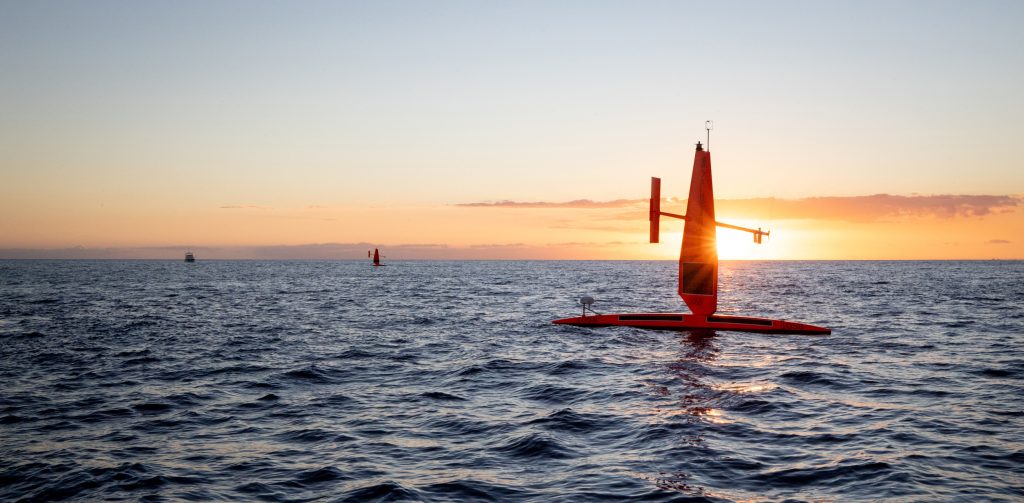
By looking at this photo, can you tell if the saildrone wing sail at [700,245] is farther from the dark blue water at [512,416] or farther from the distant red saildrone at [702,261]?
the dark blue water at [512,416]

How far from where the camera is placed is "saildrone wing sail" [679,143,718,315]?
30.2 m

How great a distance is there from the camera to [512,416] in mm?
16016

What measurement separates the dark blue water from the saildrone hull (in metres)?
0.46

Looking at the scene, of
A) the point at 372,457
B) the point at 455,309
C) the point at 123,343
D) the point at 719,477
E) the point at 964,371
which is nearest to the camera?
the point at 719,477

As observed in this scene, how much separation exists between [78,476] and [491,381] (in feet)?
35.8

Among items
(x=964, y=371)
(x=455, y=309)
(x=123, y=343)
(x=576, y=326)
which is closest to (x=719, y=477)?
(x=964, y=371)

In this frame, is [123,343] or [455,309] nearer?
[123,343]

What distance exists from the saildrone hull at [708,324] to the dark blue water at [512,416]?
0.46m

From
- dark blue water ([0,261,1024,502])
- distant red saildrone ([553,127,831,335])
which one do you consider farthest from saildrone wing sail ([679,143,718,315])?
dark blue water ([0,261,1024,502])

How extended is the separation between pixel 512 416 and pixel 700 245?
56.5 feet

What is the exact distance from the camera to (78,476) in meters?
11.6

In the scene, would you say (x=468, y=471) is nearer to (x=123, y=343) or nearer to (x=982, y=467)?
(x=982, y=467)

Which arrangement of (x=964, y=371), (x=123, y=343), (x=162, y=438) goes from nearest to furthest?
(x=162, y=438)
(x=964, y=371)
(x=123, y=343)

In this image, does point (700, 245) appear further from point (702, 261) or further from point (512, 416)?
point (512, 416)
